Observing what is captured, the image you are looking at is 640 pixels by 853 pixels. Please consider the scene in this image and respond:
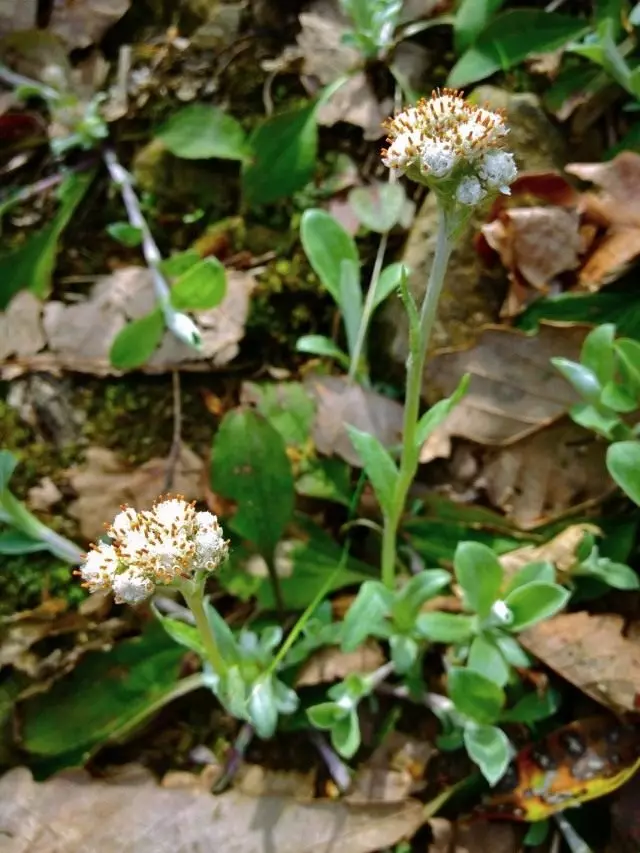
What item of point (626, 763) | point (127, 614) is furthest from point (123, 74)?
point (626, 763)

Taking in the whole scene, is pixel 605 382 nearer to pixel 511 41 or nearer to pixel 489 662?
pixel 489 662

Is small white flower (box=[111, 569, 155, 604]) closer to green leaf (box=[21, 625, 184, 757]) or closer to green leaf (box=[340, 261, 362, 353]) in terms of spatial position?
green leaf (box=[21, 625, 184, 757])

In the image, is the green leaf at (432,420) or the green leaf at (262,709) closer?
the green leaf at (432,420)

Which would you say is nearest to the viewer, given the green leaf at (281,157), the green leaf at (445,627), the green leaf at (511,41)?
the green leaf at (445,627)

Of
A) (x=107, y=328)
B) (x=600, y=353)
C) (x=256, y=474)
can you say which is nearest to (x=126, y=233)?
(x=107, y=328)

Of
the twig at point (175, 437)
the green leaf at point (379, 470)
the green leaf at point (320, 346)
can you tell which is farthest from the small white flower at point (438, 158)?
the twig at point (175, 437)

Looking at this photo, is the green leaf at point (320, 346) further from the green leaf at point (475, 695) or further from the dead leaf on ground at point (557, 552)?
the green leaf at point (475, 695)
